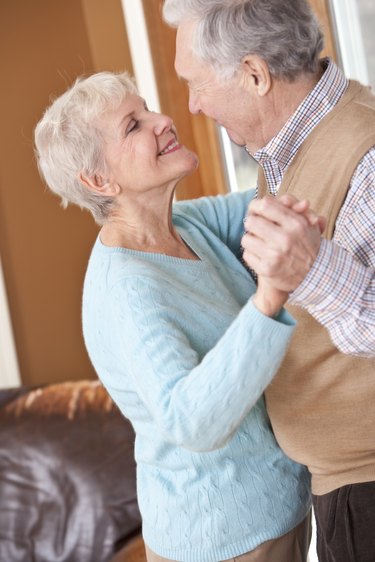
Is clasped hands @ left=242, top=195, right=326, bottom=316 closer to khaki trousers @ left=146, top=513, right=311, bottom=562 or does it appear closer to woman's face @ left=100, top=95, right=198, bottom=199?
woman's face @ left=100, top=95, right=198, bottom=199

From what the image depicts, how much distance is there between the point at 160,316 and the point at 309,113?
1.45 feet

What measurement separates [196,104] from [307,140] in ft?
0.84

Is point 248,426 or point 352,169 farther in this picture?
point 248,426

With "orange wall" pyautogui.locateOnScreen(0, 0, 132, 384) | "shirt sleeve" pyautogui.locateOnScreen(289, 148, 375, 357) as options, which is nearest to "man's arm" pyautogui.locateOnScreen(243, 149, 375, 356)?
"shirt sleeve" pyautogui.locateOnScreen(289, 148, 375, 357)

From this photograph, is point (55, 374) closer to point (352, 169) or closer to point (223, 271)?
point (223, 271)

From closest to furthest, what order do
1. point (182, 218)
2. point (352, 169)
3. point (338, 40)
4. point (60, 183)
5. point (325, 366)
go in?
point (352, 169) → point (325, 366) → point (60, 183) → point (182, 218) → point (338, 40)

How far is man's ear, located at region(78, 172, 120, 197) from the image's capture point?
1901 millimetres

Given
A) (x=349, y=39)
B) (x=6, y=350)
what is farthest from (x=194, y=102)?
(x=6, y=350)

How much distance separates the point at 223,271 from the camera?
1.95 metres

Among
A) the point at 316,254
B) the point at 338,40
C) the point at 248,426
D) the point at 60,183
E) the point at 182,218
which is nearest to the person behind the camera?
the point at 316,254

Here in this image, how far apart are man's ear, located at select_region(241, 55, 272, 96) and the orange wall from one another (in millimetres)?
2402

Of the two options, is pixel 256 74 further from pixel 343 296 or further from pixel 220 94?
pixel 343 296

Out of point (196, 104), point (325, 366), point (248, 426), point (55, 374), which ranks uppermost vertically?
point (196, 104)

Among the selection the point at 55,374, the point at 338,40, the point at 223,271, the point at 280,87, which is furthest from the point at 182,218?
the point at 55,374
